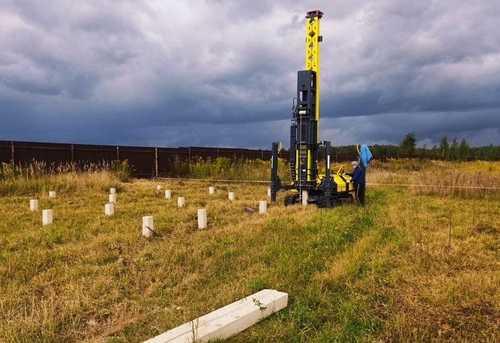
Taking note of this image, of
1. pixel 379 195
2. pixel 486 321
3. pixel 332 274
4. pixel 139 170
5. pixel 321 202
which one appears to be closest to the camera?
pixel 486 321

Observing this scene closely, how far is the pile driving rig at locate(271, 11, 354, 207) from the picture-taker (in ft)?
39.3

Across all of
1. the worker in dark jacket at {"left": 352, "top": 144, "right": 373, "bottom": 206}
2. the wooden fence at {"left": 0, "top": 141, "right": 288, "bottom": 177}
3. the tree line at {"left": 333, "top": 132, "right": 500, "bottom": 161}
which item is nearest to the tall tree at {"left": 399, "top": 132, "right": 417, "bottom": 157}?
the tree line at {"left": 333, "top": 132, "right": 500, "bottom": 161}

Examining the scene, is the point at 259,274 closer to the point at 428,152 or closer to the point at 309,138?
the point at 309,138

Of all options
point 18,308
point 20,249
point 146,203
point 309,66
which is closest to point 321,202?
point 309,66

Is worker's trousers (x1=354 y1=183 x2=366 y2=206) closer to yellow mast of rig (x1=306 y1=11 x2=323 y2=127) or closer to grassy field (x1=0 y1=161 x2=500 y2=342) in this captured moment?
yellow mast of rig (x1=306 y1=11 x2=323 y2=127)

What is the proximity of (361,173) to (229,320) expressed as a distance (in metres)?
9.69

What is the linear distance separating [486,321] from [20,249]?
622cm

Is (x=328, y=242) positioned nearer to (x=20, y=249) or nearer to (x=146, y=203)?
(x=20, y=249)

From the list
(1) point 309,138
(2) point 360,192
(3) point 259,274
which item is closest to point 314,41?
(1) point 309,138

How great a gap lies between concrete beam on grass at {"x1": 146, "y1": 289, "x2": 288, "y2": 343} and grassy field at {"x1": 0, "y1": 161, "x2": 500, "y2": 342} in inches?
3.8

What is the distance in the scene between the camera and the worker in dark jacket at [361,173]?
12695 millimetres

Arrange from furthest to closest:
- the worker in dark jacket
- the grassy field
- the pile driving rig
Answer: the worker in dark jacket < the pile driving rig < the grassy field

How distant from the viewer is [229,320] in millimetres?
3951

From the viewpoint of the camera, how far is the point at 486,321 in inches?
170
